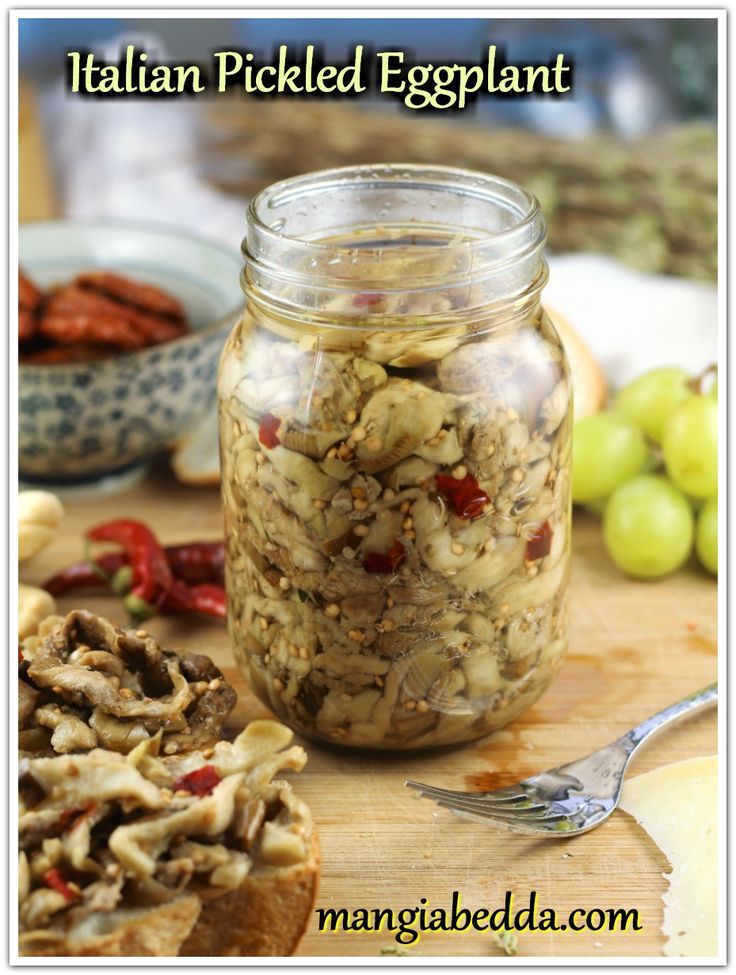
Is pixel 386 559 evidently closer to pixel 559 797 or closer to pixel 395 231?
pixel 559 797

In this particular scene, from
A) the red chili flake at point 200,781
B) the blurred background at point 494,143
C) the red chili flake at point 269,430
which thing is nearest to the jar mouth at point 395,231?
the red chili flake at point 269,430

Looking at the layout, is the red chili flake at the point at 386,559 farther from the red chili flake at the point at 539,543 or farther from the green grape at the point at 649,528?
the green grape at the point at 649,528

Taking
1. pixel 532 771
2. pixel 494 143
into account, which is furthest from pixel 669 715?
pixel 494 143

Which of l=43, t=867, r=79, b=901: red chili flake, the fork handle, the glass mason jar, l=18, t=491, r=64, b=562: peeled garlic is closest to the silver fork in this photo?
the fork handle

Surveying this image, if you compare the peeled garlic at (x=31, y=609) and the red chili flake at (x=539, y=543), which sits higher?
the red chili flake at (x=539, y=543)

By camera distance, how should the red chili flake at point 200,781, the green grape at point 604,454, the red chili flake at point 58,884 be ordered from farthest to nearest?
the green grape at point 604,454 < the red chili flake at point 200,781 < the red chili flake at point 58,884

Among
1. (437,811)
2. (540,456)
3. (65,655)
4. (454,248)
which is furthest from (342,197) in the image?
(437,811)
